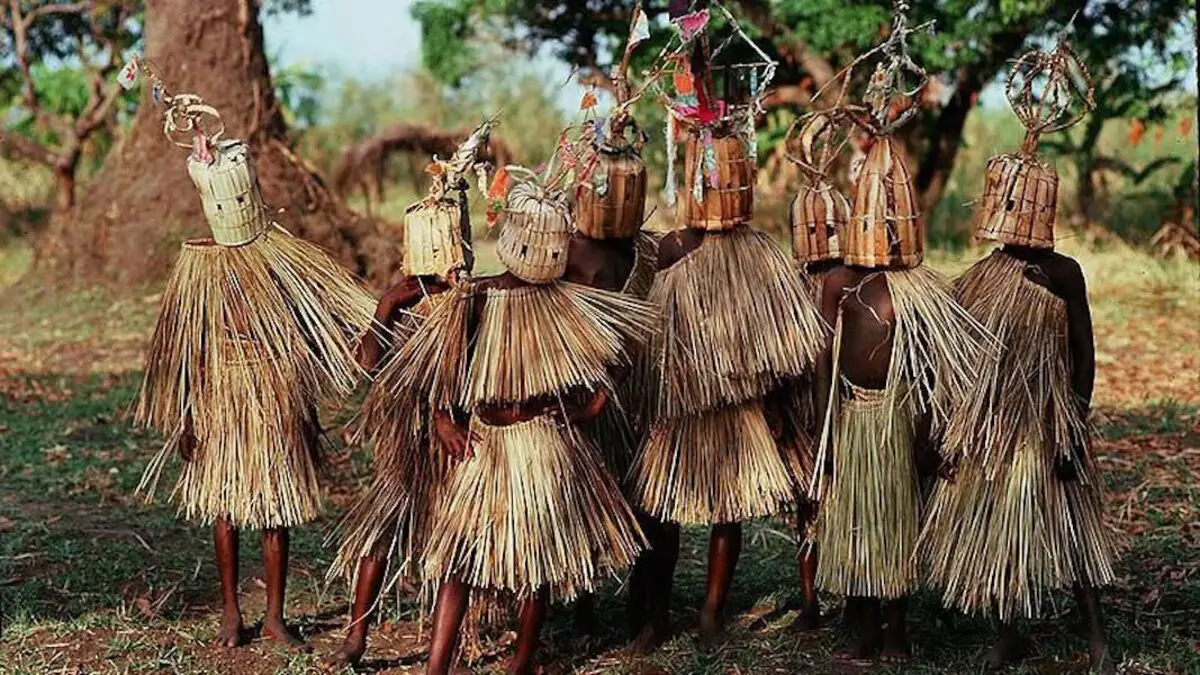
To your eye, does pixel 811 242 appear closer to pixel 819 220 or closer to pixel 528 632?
pixel 819 220

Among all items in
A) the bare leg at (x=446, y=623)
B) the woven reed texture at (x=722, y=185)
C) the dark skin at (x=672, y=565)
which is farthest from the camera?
the dark skin at (x=672, y=565)

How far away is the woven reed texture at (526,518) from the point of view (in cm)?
357

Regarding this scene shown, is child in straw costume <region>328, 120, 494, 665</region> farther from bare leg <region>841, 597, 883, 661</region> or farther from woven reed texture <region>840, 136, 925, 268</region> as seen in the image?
bare leg <region>841, 597, 883, 661</region>

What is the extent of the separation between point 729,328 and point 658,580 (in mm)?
746

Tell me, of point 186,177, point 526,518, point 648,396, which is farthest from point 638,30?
point 186,177

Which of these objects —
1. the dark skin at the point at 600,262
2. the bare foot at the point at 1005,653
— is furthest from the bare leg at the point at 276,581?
the bare foot at the point at 1005,653

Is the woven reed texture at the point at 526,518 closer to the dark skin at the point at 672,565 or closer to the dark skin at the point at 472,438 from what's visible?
the dark skin at the point at 472,438

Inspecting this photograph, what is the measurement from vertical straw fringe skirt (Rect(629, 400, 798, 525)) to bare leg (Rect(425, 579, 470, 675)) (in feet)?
1.94

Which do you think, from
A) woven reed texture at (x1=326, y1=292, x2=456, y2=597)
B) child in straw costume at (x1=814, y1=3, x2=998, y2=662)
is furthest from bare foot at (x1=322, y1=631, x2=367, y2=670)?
child in straw costume at (x1=814, y1=3, x2=998, y2=662)

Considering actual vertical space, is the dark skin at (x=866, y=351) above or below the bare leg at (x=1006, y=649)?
above

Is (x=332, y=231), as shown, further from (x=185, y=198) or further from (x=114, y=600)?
(x=114, y=600)

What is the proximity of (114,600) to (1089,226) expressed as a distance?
904 cm

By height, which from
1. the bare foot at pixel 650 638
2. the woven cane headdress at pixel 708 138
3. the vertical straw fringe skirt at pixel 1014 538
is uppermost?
the woven cane headdress at pixel 708 138

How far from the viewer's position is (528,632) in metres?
3.75
